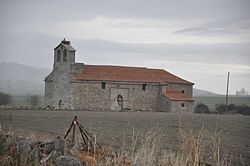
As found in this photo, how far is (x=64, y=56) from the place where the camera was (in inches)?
2042

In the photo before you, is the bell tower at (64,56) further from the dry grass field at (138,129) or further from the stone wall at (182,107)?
the dry grass field at (138,129)

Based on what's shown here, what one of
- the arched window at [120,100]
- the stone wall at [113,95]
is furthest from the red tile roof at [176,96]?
the arched window at [120,100]

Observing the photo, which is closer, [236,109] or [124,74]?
[124,74]

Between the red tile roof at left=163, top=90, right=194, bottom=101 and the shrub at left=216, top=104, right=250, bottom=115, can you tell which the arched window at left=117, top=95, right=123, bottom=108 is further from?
the shrub at left=216, top=104, right=250, bottom=115

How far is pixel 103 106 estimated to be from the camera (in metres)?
49.8

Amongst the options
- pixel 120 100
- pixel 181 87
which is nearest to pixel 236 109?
pixel 181 87

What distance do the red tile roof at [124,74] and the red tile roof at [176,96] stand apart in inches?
60.3

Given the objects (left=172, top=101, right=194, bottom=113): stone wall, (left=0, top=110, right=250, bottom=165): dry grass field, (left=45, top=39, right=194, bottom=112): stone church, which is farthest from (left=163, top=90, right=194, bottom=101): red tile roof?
(left=0, top=110, right=250, bottom=165): dry grass field

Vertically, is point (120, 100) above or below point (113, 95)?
below

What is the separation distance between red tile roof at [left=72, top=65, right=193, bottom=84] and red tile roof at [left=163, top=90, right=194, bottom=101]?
1.53 metres

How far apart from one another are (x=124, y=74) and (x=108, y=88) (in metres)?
3.42

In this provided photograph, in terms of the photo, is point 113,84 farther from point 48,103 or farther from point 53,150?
point 53,150

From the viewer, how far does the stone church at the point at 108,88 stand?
4925cm

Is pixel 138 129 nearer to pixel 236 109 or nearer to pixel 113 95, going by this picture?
pixel 113 95
